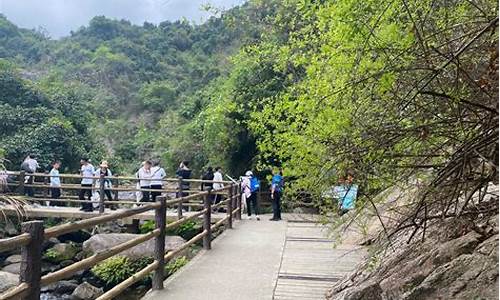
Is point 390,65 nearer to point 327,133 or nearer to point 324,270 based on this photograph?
point 327,133

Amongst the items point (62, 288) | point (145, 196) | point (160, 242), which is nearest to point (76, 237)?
point (145, 196)

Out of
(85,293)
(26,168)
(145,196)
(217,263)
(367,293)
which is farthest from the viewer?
(26,168)

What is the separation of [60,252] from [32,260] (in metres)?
9.25

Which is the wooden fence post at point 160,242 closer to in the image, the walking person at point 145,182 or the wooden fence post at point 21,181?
the walking person at point 145,182

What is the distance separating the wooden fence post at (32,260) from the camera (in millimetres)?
2965

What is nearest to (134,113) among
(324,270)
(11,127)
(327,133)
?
(11,127)

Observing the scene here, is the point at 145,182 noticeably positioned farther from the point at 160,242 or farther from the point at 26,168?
the point at 160,242

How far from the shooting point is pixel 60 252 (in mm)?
11539

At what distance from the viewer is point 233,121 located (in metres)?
16.0

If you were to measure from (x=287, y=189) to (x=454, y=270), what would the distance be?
1.86 metres

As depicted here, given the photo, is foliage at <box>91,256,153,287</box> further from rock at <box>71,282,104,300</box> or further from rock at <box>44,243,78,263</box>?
rock at <box>44,243,78,263</box>

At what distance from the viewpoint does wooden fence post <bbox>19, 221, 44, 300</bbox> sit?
2965 millimetres

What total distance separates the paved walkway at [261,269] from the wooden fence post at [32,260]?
188 centimetres

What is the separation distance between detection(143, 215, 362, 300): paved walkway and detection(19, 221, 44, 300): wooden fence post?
1.88 meters
